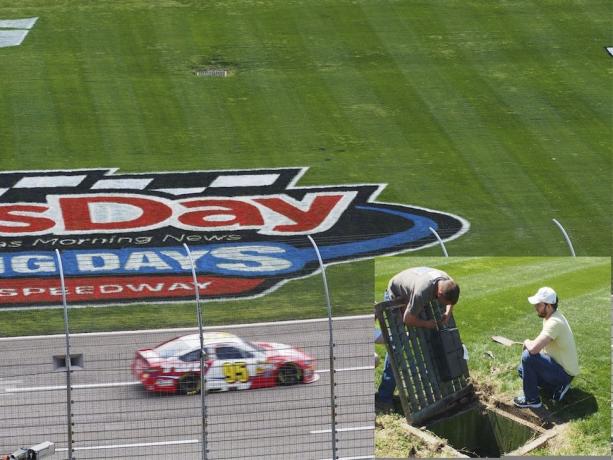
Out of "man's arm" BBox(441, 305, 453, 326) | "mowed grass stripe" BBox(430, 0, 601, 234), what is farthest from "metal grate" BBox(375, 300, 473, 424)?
"mowed grass stripe" BBox(430, 0, 601, 234)

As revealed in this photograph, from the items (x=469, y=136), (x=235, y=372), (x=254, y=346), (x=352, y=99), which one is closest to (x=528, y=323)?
(x=254, y=346)

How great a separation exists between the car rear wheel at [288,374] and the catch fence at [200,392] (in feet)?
0.05

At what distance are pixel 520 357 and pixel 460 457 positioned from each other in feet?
5.16

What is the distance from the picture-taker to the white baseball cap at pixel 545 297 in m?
15.5

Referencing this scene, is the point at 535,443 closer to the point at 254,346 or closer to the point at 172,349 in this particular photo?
the point at 254,346

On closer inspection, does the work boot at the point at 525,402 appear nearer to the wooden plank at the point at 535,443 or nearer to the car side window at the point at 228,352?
the wooden plank at the point at 535,443

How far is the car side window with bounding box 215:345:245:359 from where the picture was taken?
48.7 feet

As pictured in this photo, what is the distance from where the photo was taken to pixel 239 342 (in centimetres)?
1495

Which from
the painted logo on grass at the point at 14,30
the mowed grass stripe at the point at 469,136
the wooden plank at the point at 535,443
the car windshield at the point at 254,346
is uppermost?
the painted logo on grass at the point at 14,30

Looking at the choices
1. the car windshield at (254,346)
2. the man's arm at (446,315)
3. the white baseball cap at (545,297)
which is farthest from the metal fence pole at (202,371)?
the white baseball cap at (545,297)

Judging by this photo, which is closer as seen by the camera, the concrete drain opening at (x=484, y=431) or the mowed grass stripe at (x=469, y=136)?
the concrete drain opening at (x=484, y=431)

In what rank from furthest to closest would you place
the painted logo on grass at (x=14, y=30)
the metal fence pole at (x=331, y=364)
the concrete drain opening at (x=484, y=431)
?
the painted logo on grass at (x=14, y=30) < the concrete drain opening at (x=484, y=431) < the metal fence pole at (x=331, y=364)

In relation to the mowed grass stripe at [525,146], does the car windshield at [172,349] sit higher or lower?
lower

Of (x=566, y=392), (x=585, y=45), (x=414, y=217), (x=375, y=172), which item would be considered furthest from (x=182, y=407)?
(x=585, y=45)
